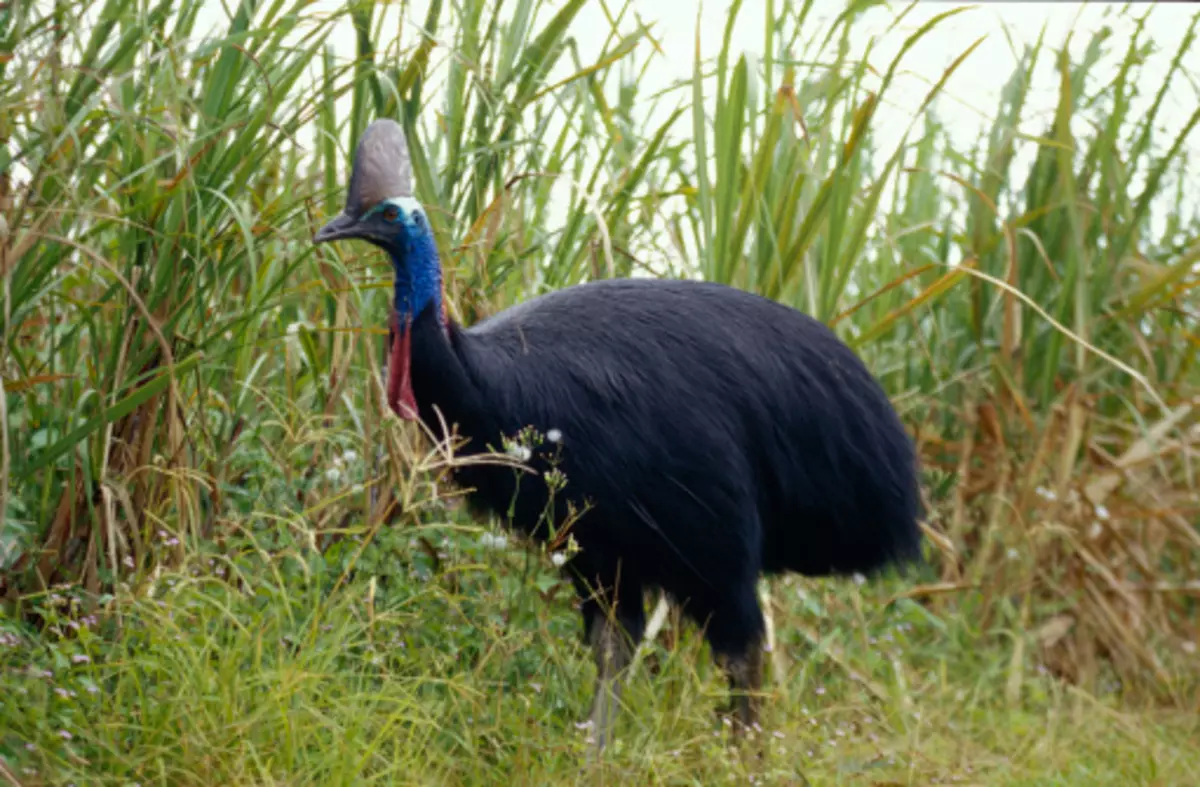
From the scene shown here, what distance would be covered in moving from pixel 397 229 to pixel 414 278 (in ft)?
0.30

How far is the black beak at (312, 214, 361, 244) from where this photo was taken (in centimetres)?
286

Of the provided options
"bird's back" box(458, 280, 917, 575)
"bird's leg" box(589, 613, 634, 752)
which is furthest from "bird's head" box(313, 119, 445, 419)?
"bird's leg" box(589, 613, 634, 752)

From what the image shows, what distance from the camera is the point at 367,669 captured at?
2967 mm

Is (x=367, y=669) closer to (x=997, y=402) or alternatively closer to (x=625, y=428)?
(x=625, y=428)

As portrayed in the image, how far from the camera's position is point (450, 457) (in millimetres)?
2701

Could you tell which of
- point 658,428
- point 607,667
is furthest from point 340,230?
point 607,667

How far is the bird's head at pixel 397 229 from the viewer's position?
294 centimetres

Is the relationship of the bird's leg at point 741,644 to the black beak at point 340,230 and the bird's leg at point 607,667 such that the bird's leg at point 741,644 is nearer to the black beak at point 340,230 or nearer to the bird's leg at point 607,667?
the bird's leg at point 607,667

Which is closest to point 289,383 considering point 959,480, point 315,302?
point 315,302

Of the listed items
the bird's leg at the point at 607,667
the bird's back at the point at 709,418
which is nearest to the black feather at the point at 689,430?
the bird's back at the point at 709,418

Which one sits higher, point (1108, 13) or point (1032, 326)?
point (1108, 13)

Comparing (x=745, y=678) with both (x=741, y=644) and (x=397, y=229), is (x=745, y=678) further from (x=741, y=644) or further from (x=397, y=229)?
(x=397, y=229)

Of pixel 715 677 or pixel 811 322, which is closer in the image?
pixel 715 677

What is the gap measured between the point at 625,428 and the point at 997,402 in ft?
6.05
